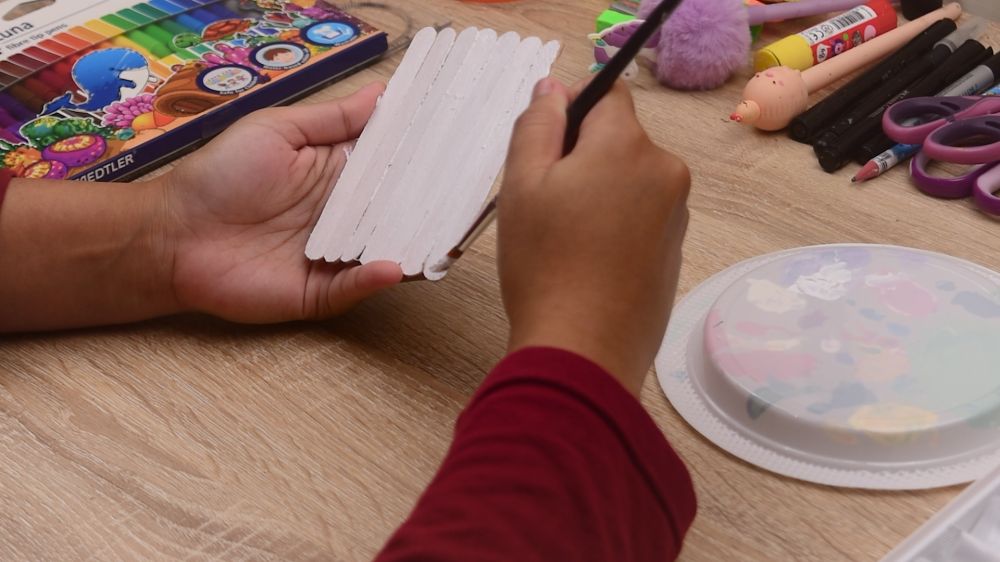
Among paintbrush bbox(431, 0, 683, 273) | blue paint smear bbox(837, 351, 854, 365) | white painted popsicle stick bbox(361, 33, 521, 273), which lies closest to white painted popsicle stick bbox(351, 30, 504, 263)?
white painted popsicle stick bbox(361, 33, 521, 273)

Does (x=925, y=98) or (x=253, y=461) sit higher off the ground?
(x=925, y=98)

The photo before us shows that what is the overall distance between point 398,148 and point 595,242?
0.21m

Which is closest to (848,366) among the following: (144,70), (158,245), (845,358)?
(845,358)

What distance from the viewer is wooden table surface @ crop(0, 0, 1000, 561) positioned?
1.42 ft

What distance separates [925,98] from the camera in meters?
0.62

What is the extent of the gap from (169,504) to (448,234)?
18cm

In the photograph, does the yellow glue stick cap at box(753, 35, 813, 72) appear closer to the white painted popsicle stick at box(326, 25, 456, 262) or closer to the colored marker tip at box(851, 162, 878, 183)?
the colored marker tip at box(851, 162, 878, 183)

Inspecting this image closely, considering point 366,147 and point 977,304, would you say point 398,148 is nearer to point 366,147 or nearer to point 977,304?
point 366,147

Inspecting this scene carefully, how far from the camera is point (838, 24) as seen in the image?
28.5 inches

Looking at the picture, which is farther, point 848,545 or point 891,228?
point 891,228

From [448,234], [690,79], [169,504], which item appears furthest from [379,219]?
[690,79]

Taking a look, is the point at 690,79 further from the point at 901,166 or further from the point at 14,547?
the point at 14,547

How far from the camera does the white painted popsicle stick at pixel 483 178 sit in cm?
51

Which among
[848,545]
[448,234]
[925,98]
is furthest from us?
[925,98]
